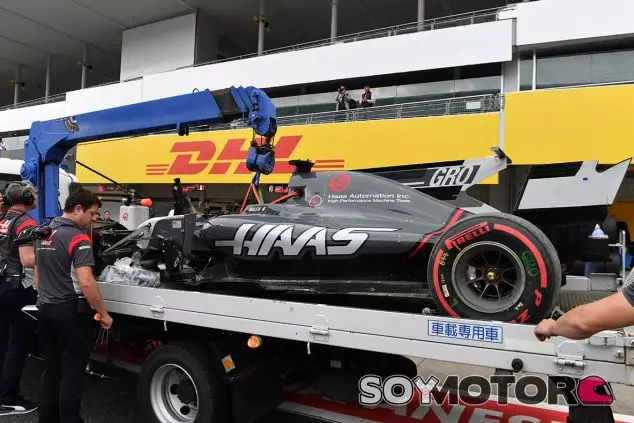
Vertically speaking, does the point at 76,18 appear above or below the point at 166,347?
above

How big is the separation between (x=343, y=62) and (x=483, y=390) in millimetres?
14461

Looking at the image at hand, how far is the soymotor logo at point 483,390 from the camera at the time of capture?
2.47 m

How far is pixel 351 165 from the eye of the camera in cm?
1417

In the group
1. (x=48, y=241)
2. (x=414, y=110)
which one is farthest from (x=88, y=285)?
(x=414, y=110)

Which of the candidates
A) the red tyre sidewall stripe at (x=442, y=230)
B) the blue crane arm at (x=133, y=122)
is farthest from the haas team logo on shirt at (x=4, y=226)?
the red tyre sidewall stripe at (x=442, y=230)

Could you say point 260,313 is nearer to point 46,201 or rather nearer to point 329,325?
point 329,325

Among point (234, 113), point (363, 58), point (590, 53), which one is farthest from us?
point (363, 58)

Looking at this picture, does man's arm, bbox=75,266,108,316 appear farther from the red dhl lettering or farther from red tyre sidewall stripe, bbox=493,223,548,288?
red tyre sidewall stripe, bbox=493,223,548,288

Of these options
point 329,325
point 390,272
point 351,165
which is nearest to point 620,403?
point 390,272

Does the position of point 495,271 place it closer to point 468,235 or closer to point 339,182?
point 468,235

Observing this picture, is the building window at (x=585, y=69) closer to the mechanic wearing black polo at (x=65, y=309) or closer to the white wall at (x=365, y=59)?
the white wall at (x=365, y=59)

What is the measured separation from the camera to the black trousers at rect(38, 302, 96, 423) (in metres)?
3.49

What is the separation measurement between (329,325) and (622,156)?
10969 mm

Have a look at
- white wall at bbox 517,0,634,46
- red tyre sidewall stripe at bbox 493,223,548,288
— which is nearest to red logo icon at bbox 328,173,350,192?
red tyre sidewall stripe at bbox 493,223,548,288
